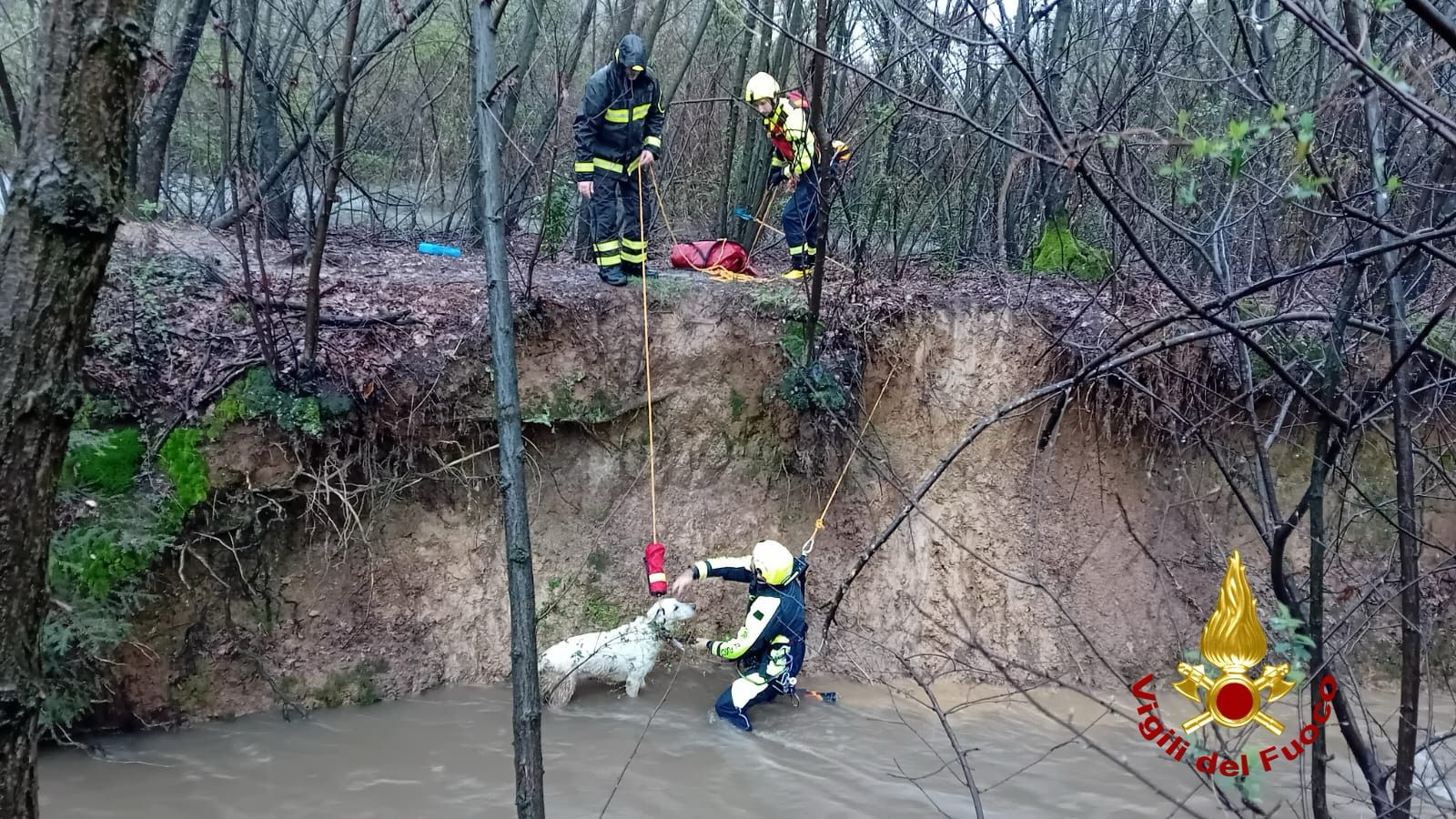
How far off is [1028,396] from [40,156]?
213 cm

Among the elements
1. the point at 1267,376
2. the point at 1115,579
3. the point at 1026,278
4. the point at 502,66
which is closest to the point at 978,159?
the point at 1026,278

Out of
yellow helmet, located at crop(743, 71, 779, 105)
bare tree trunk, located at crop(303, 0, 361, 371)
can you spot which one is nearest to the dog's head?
bare tree trunk, located at crop(303, 0, 361, 371)

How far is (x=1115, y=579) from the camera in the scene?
6719 millimetres

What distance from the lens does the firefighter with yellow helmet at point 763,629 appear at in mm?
5754

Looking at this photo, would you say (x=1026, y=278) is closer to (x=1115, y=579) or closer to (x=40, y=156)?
(x=1115, y=579)

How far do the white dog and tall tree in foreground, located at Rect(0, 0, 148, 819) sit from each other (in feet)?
13.6

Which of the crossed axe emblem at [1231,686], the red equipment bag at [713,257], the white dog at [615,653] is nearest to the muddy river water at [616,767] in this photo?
the white dog at [615,653]

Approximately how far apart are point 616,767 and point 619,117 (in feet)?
15.0

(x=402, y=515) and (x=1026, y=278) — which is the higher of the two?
(x=1026, y=278)

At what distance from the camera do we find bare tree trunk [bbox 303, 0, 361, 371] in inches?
166

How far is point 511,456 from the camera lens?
8.75 ft

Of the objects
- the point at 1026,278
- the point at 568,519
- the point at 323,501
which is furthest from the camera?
the point at 1026,278

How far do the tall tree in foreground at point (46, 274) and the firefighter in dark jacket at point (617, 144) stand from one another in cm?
512

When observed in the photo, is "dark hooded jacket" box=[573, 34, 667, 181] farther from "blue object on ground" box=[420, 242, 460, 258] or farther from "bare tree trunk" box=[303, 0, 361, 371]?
"blue object on ground" box=[420, 242, 460, 258]
